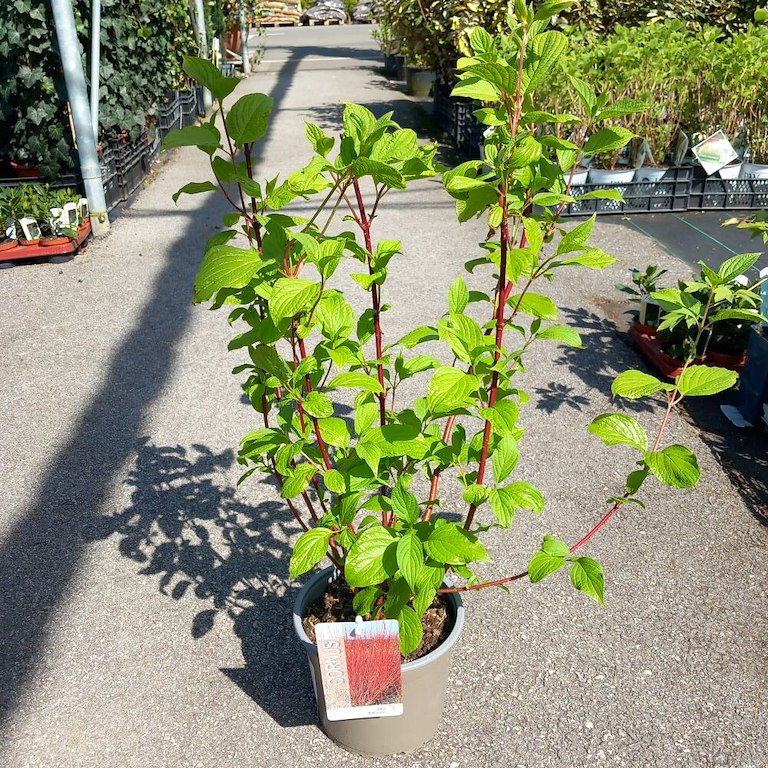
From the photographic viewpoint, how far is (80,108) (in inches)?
209

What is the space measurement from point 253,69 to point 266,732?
14.8 metres

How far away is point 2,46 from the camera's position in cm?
515

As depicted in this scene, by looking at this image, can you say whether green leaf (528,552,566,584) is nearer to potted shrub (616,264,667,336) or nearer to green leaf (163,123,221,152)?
green leaf (163,123,221,152)

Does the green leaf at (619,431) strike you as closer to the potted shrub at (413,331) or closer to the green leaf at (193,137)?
the potted shrub at (413,331)

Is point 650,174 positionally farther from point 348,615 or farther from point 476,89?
point 476,89

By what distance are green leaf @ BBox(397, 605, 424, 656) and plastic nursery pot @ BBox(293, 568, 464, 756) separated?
17cm

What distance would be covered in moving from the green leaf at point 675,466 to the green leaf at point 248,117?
0.93 metres

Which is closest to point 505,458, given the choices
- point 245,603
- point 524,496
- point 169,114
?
point 524,496

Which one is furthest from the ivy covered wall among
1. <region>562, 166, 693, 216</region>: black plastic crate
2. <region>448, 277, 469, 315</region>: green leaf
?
<region>448, 277, 469, 315</region>: green leaf

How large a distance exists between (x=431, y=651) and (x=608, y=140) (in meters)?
1.23

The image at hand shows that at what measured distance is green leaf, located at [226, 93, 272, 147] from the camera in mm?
1296

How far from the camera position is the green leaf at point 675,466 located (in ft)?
4.57

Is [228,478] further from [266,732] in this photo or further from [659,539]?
[659,539]

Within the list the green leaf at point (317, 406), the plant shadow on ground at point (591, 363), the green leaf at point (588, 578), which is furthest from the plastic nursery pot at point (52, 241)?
the green leaf at point (588, 578)
